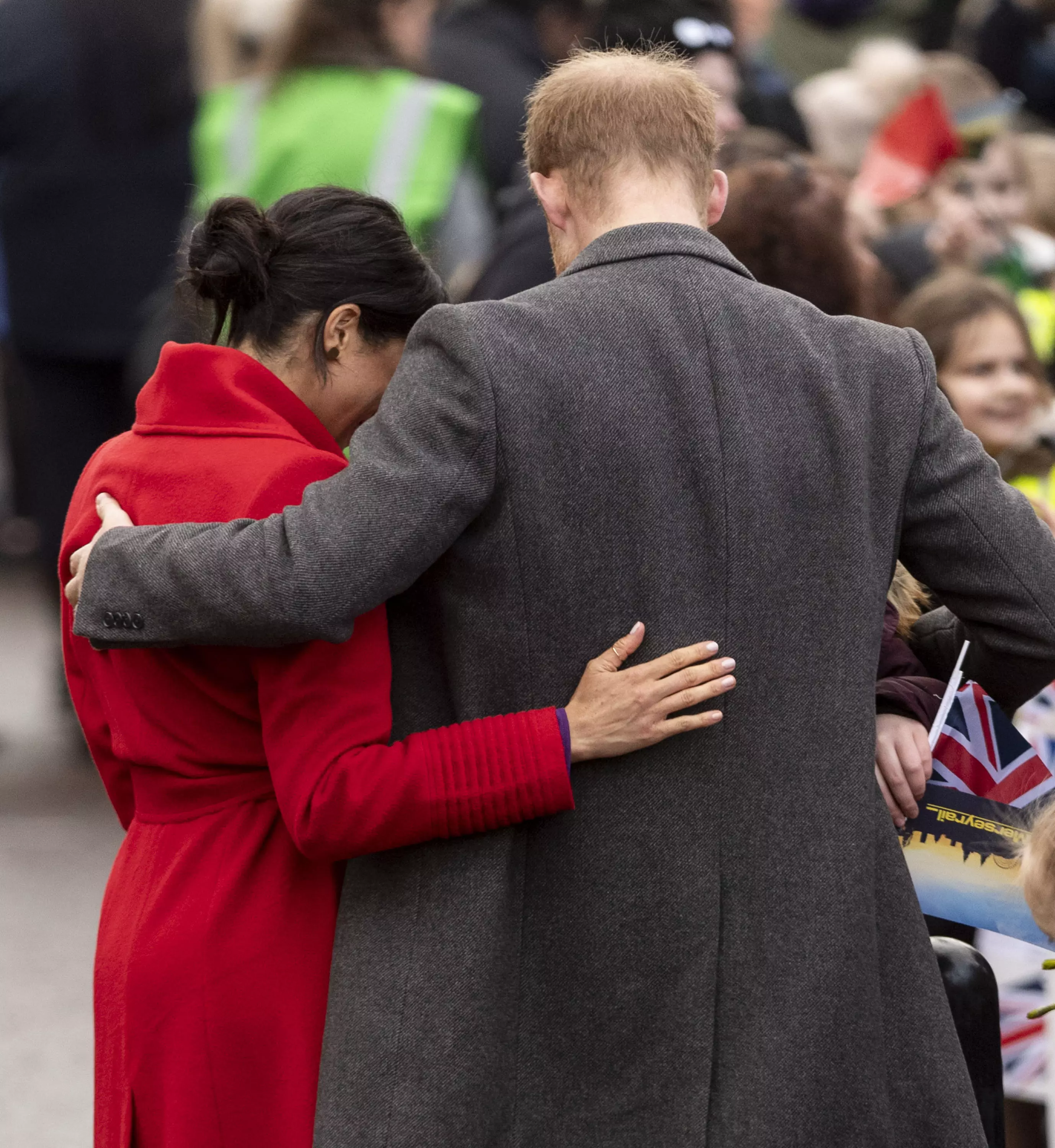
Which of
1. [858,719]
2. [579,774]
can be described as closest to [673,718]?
[579,774]

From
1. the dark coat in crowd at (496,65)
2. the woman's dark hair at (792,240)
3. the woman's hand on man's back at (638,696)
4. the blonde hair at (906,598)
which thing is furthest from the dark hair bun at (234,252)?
the dark coat in crowd at (496,65)

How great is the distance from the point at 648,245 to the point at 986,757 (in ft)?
2.53

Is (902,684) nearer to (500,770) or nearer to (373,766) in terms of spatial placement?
(500,770)

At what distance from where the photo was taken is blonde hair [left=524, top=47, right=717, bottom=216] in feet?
6.04

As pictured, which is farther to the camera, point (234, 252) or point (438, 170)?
point (438, 170)

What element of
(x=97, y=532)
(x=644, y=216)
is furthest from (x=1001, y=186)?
(x=97, y=532)

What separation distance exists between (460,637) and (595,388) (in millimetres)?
307

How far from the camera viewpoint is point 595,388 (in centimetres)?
177

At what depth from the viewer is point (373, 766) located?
1.78 metres

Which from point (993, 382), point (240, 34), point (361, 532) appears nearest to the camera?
point (361, 532)

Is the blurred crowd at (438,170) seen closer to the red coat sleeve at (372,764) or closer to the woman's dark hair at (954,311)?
the woman's dark hair at (954,311)

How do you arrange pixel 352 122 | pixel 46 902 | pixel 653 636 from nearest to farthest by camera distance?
pixel 653 636 → pixel 352 122 → pixel 46 902

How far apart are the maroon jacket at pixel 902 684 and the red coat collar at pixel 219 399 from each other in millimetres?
759

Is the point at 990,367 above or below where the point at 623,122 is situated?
below
